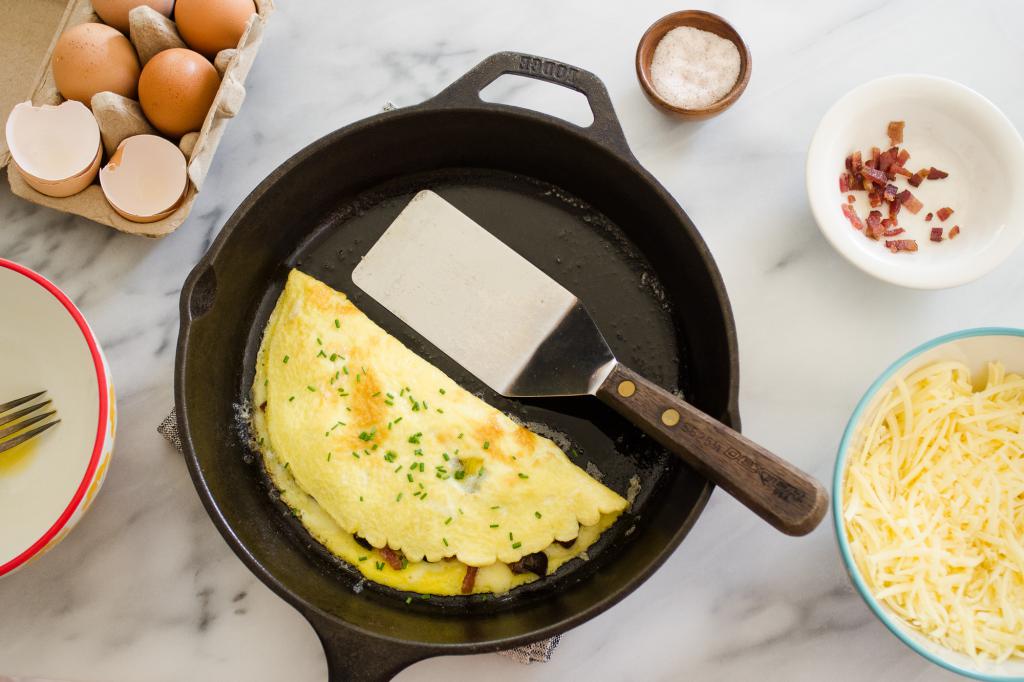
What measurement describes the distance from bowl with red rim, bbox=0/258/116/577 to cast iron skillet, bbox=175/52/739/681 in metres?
0.28

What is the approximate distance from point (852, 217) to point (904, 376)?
0.44 metres

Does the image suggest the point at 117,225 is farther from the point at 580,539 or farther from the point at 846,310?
the point at 846,310

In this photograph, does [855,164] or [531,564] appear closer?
[531,564]

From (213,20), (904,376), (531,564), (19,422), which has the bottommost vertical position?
(19,422)

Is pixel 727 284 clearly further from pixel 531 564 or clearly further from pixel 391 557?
pixel 391 557

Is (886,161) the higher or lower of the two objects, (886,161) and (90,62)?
the higher

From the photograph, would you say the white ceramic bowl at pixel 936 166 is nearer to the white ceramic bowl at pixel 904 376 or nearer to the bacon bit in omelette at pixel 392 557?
the white ceramic bowl at pixel 904 376

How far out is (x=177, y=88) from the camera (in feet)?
6.31

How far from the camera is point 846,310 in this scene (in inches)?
80.0

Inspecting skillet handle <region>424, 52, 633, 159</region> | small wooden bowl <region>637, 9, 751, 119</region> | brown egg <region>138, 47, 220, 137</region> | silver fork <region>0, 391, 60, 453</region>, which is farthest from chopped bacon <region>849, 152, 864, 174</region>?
silver fork <region>0, 391, 60, 453</region>

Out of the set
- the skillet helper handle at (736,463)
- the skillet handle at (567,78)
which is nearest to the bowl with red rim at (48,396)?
the skillet handle at (567,78)

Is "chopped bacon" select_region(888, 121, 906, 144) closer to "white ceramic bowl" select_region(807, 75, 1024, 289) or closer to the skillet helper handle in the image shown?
"white ceramic bowl" select_region(807, 75, 1024, 289)

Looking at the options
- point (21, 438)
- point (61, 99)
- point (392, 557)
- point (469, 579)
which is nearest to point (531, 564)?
point (469, 579)

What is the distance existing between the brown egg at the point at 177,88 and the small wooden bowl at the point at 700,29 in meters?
1.12
